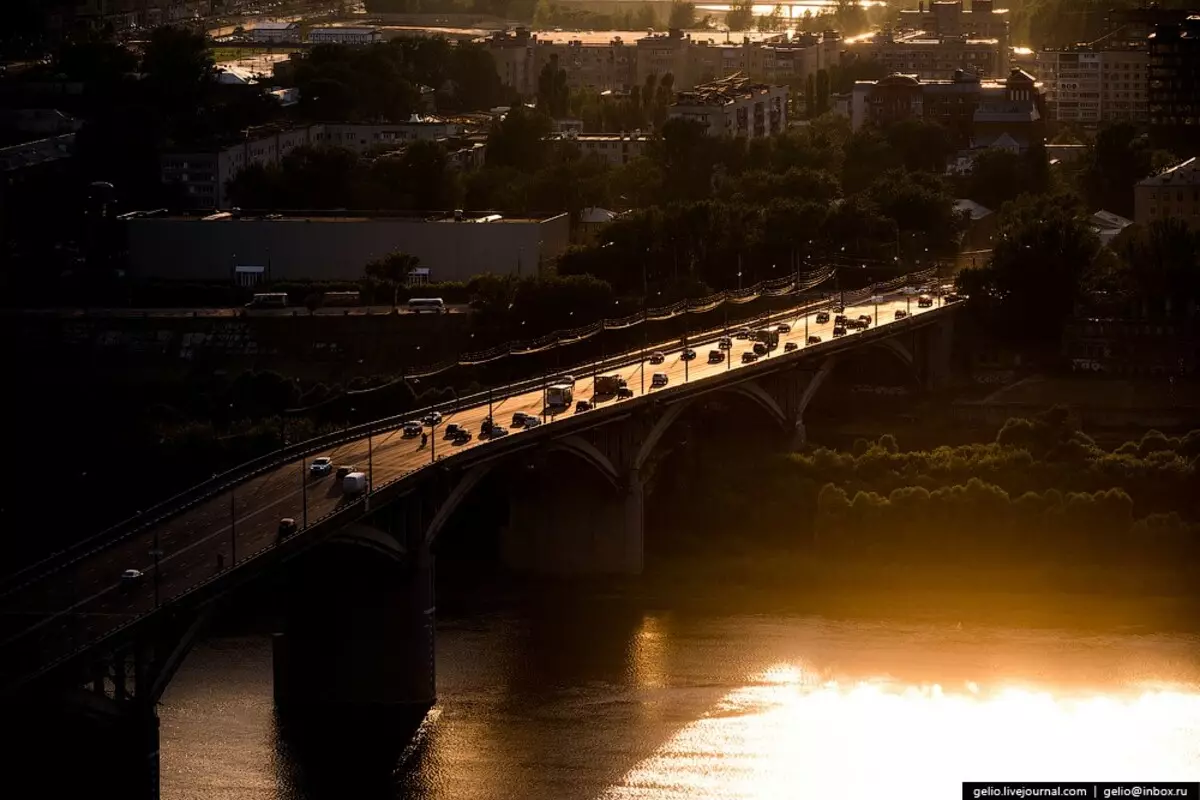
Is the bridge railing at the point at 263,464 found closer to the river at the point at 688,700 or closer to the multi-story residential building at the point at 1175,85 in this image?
the river at the point at 688,700

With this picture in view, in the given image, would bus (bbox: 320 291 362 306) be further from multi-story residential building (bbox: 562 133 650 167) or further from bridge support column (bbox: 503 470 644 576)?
multi-story residential building (bbox: 562 133 650 167)

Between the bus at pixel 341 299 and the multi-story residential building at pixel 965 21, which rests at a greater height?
the multi-story residential building at pixel 965 21

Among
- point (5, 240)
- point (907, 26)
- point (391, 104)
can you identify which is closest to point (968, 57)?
point (907, 26)

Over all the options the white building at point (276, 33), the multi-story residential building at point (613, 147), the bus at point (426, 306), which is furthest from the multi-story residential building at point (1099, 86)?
the bus at point (426, 306)

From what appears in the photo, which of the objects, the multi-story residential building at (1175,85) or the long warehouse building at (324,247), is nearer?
the long warehouse building at (324,247)

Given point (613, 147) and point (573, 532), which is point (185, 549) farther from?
point (613, 147)

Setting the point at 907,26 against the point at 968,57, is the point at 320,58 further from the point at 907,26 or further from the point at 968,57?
the point at 907,26
